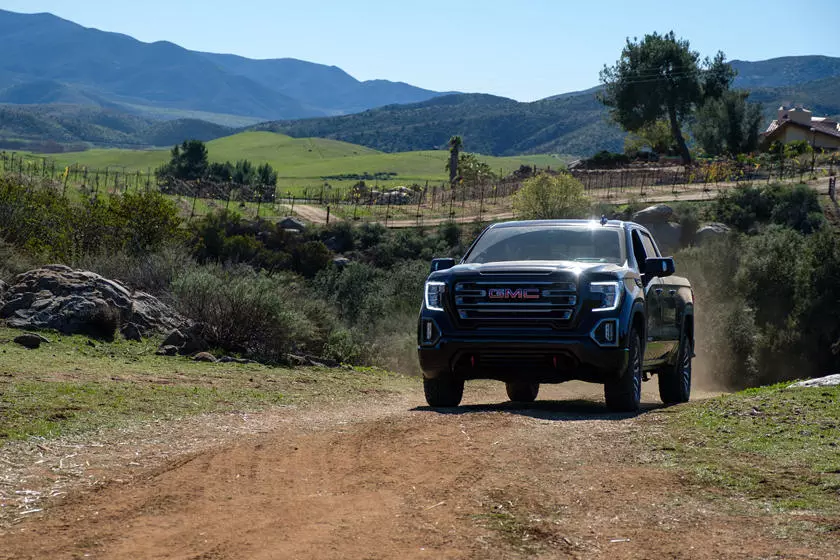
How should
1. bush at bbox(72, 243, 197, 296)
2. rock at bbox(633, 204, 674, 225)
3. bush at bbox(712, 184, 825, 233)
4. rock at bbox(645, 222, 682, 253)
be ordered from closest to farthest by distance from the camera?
1. bush at bbox(72, 243, 197, 296)
2. bush at bbox(712, 184, 825, 233)
3. rock at bbox(645, 222, 682, 253)
4. rock at bbox(633, 204, 674, 225)

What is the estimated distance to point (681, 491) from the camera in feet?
24.2

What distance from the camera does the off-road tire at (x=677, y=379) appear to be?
564 inches

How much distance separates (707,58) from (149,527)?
101 m

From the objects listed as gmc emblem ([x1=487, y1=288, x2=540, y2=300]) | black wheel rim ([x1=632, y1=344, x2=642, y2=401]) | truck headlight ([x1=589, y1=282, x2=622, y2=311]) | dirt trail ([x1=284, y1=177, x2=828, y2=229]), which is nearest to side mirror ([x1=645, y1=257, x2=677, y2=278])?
black wheel rim ([x1=632, y1=344, x2=642, y2=401])

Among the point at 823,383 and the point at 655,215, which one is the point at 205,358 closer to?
the point at 823,383

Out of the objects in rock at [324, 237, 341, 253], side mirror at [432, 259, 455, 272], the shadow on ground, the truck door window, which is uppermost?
the truck door window

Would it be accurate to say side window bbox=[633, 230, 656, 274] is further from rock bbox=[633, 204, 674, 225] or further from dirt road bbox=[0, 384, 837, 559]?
rock bbox=[633, 204, 674, 225]

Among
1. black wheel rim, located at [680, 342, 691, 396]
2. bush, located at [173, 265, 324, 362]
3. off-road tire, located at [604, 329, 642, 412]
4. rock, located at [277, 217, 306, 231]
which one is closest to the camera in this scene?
off-road tire, located at [604, 329, 642, 412]

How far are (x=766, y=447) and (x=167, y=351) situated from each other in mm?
11907

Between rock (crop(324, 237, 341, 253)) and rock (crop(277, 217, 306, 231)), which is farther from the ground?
rock (crop(277, 217, 306, 231))

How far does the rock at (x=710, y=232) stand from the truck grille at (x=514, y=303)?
5017 centimetres

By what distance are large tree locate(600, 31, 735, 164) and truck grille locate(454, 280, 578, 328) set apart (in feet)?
290

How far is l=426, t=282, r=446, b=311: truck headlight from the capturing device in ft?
38.3

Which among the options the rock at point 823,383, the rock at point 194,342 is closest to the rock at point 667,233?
the rock at point 194,342
